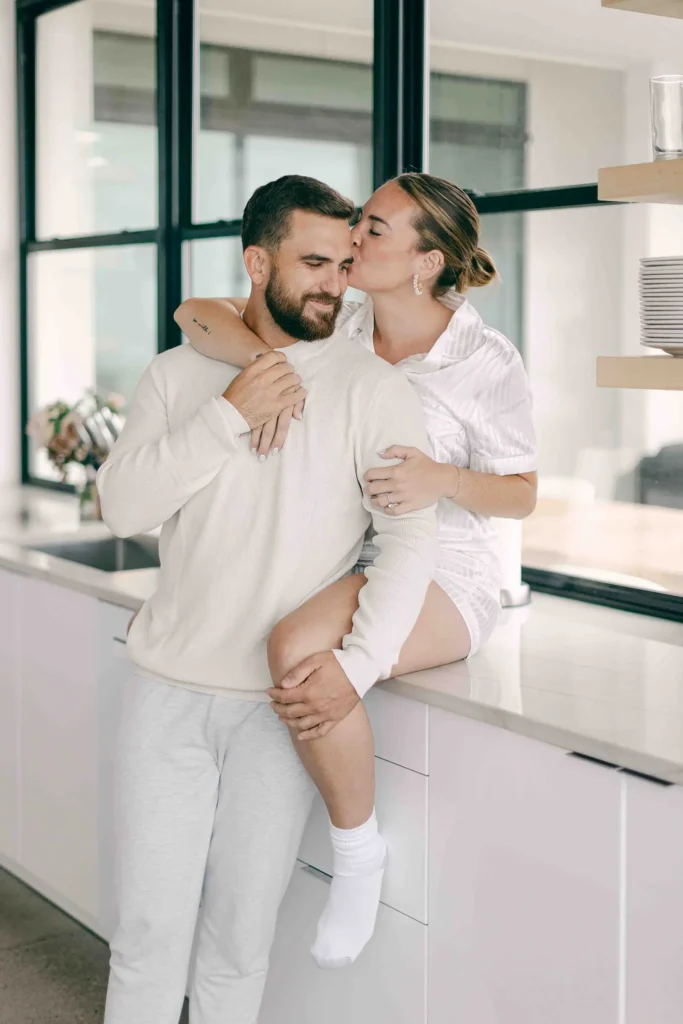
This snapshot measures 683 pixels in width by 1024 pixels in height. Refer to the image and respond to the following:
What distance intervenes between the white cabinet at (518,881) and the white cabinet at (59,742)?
104cm

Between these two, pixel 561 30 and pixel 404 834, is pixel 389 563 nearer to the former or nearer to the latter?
pixel 404 834

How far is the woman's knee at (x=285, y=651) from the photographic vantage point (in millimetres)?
1821

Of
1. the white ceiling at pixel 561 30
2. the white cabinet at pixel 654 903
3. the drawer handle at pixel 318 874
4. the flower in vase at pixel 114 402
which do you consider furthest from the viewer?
the flower in vase at pixel 114 402

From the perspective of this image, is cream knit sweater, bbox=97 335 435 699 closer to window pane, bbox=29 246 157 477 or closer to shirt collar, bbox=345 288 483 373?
shirt collar, bbox=345 288 483 373

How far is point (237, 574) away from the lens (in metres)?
1.92

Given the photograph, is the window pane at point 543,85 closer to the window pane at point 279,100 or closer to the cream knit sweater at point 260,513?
the window pane at point 279,100

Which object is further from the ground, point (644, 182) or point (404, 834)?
point (644, 182)

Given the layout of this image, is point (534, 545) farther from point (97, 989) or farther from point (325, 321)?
point (97, 989)

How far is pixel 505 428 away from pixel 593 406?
20.1 inches

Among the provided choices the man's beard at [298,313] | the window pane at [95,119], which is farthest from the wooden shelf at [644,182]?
the window pane at [95,119]

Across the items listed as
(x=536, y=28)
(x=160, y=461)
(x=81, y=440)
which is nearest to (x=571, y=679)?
(x=160, y=461)

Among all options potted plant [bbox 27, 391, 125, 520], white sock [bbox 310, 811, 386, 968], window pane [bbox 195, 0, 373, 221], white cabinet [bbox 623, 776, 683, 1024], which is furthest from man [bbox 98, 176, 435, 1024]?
potted plant [bbox 27, 391, 125, 520]

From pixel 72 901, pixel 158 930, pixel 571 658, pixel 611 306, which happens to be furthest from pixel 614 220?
pixel 72 901

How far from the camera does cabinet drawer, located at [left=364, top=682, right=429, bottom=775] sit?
6.22ft
